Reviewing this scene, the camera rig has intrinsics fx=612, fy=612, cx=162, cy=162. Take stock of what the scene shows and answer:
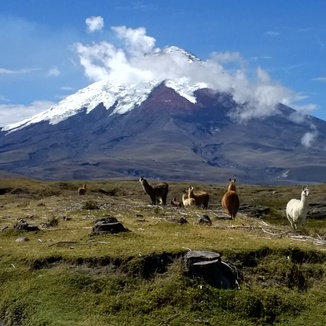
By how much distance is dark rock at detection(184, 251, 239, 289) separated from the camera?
49.9 feet

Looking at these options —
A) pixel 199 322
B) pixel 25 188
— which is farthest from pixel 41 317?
pixel 25 188

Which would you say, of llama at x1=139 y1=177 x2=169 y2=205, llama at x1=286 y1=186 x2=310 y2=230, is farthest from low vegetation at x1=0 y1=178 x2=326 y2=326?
llama at x1=139 y1=177 x2=169 y2=205

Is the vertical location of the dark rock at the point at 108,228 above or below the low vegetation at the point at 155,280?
above

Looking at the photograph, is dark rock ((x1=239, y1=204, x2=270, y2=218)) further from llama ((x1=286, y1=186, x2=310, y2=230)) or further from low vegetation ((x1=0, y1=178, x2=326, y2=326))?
low vegetation ((x1=0, y1=178, x2=326, y2=326))

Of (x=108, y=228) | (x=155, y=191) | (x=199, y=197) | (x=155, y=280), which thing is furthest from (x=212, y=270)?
(x=199, y=197)

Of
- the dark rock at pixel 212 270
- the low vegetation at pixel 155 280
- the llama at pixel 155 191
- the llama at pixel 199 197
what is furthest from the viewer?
the llama at pixel 199 197

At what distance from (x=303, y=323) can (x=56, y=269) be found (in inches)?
268

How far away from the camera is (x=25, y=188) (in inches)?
2569

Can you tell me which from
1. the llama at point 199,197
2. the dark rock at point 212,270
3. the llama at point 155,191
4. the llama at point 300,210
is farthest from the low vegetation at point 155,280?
the llama at point 199,197

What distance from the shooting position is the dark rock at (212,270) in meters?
15.2

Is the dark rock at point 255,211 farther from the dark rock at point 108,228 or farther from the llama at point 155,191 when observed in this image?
the dark rock at point 108,228

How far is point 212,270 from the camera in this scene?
1538 centimetres

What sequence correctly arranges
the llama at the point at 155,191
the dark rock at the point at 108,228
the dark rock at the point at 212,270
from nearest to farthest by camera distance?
the dark rock at the point at 212,270
the dark rock at the point at 108,228
the llama at the point at 155,191

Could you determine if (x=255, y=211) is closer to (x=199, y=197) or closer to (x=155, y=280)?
(x=199, y=197)
